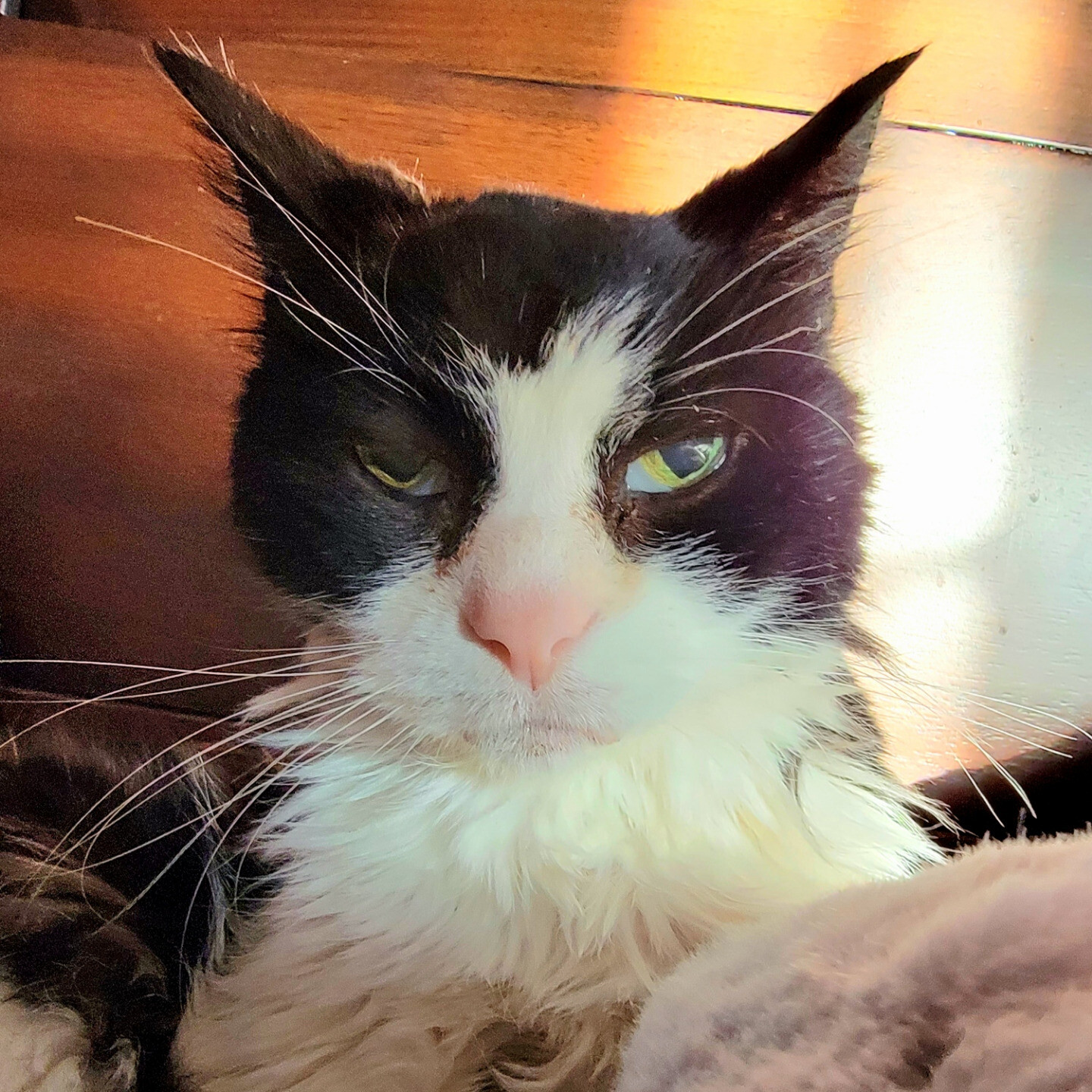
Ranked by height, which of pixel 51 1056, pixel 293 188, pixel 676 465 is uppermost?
pixel 293 188

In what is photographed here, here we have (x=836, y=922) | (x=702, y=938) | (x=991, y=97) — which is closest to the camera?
(x=836, y=922)

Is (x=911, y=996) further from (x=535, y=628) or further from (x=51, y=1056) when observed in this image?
(x=51, y=1056)

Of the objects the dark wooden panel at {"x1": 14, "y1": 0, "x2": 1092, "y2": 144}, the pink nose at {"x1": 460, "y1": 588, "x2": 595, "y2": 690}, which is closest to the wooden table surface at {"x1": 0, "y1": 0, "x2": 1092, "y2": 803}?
the dark wooden panel at {"x1": 14, "y1": 0, "x2": 1092, "y2": 144}

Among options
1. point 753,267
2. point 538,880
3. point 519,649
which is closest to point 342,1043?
point 538,880

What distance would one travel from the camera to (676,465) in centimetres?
53

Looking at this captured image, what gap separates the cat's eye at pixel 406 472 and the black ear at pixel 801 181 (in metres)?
0.23

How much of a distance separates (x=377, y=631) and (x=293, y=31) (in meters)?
0.48

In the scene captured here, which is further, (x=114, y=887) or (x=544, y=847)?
(x=114, y=887)

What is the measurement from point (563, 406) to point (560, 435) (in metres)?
0.02

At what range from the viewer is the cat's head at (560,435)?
1.62 feet

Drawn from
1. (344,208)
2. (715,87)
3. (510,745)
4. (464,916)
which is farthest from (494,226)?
(464,916)

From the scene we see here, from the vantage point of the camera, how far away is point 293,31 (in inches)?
26.1

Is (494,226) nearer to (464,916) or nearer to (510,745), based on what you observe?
(510,745)

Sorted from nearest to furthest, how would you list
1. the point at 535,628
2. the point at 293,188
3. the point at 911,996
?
the point at 911,996 → the point at 535,628 → the point at 293,188
